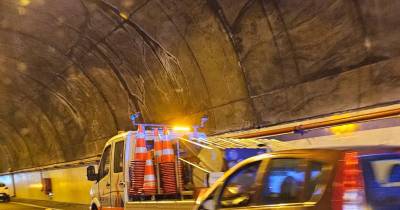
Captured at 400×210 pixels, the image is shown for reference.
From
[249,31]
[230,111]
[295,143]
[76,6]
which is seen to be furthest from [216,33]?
[76,6]

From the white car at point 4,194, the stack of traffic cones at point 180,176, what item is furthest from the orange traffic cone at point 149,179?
the white car at point 4,194

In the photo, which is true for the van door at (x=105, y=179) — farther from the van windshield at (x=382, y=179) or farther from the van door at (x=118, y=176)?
the van windshield at (x=382, y=179)

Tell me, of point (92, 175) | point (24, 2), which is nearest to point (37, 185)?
point (24, 2)

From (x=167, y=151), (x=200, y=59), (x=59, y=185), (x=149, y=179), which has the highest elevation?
(x=200, y=59)

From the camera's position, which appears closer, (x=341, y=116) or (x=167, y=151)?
(x=167, y=151)

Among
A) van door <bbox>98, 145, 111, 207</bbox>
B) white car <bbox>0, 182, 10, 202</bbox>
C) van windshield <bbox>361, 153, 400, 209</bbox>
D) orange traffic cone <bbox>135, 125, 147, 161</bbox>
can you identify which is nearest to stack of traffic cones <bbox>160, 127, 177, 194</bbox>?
orange traffic cone <bbox>135, 125, 147, 161</bbox>

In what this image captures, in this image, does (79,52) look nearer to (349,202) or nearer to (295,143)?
(295,143)

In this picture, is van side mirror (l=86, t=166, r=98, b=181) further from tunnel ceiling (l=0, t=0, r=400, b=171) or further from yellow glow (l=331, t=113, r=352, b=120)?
yellow glow (l=331, t=113, r=352, b=120)

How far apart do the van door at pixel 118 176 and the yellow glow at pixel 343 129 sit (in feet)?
13.9

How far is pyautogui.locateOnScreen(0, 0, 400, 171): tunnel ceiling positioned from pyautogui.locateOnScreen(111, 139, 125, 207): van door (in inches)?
167

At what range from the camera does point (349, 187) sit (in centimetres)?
436

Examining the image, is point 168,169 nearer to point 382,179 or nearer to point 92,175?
point 92,175

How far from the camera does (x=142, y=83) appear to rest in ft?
58.2

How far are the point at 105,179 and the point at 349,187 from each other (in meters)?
7.27
